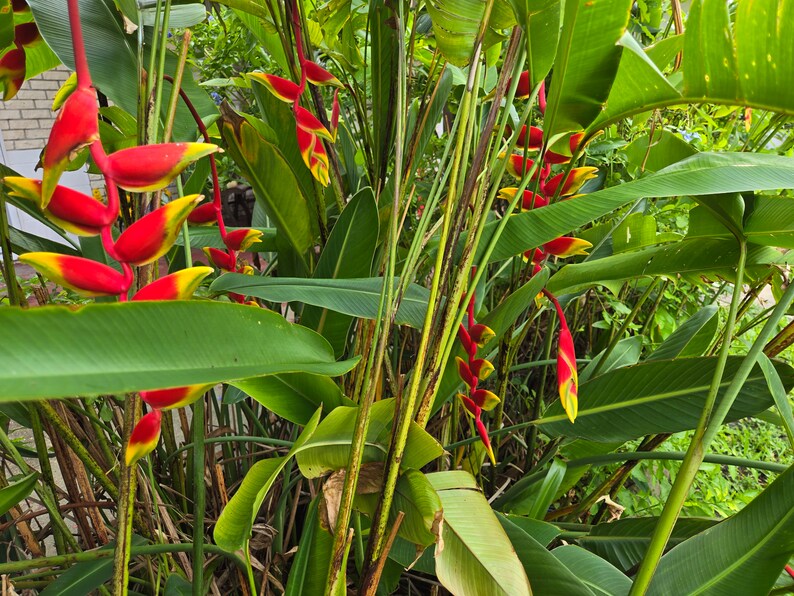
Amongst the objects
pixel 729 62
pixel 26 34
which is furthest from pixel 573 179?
pixel 26 34

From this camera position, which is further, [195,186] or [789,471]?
[195,186]

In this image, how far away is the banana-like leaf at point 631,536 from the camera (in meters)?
0.60

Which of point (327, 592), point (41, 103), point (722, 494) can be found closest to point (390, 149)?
point (327, 592)

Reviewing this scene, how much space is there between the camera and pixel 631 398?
57 centimetres

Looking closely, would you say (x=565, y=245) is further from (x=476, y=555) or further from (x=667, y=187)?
(x=476, y=555)

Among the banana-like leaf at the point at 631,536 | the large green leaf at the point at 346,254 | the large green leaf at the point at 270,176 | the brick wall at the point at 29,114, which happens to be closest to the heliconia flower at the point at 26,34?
the large green leaf at the point at 270,176

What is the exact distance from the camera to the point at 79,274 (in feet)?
0.72

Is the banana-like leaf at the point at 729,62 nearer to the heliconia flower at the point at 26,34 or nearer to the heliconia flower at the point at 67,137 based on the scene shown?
the heliconia flower at the point at 67,137

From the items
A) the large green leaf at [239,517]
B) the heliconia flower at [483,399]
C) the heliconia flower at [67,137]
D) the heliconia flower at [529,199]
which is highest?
the heliconia flower at [67,137]

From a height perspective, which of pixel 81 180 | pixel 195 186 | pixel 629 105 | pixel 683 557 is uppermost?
pixel 629 105

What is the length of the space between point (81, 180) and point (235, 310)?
15.9ft

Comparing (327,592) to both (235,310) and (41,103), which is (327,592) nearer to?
(235,310)

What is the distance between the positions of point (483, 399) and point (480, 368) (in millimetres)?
34

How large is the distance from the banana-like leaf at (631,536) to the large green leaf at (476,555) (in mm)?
275
